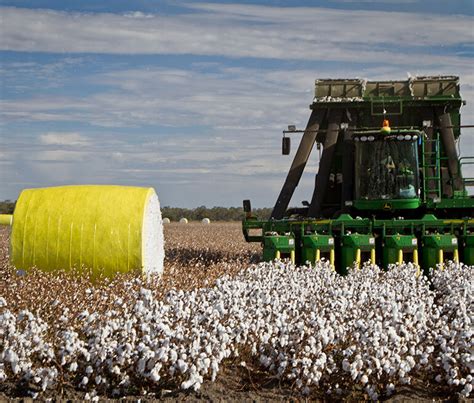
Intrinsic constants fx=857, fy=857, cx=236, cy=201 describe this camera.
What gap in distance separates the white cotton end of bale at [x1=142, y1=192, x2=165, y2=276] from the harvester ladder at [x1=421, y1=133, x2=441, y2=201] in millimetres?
4974

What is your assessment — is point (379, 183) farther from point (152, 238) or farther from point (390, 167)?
point (152, 238)

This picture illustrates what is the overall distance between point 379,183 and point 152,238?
4.60 metres

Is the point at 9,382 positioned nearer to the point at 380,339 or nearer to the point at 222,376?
the point at 222,376

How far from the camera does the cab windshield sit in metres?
14.4

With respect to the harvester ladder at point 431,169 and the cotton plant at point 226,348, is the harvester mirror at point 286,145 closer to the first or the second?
the harvester ladder at point 431,169

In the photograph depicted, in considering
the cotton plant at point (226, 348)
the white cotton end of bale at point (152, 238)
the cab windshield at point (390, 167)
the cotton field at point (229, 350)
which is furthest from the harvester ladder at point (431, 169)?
the cotton plant at point (226, 348)

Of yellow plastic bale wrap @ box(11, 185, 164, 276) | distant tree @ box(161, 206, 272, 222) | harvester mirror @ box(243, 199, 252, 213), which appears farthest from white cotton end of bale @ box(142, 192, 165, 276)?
distant tree @ box(161, 206, 272, 222)

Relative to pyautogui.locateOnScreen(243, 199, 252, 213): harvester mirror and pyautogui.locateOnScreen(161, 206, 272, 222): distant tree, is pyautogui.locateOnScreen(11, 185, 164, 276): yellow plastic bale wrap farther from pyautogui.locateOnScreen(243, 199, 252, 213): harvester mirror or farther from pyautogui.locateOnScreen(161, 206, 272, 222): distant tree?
pyautogui.locateOnScreen(161, 206, 272, 222): distant tree

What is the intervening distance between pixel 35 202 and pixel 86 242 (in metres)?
1.08

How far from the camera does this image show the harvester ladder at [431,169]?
14.7 metres

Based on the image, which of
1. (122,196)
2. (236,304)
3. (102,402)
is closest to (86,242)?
(122,196)

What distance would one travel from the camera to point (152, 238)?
11.7 m

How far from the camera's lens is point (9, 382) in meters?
6.87

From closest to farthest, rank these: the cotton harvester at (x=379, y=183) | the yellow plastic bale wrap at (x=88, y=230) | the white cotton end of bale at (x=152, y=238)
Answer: the yellow plastic bale wrap at (x=88, y=230) → the white cotton end of bale at (x=152, y=238) → the cotton harvester at (x=379, y=183)
